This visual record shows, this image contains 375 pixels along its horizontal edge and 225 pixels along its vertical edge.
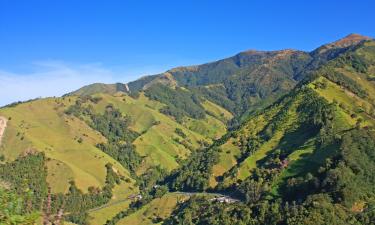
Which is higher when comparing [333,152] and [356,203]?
[333,152]

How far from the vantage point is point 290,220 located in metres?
146

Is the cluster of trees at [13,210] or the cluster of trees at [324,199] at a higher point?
the cluster of trees at [13,210]

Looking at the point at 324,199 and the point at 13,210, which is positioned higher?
the point at 13,210

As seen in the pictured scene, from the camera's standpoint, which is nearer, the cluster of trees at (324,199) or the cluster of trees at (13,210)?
the cluster of trees at (13,210)

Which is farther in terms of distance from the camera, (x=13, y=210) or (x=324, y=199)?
(x=324, y=199)

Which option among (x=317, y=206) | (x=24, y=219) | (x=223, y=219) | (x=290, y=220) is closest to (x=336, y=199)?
(x=317, y=206)

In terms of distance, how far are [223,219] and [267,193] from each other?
26.8m

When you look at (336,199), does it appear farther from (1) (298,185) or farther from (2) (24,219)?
(2) (24,219)

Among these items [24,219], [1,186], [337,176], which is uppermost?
[1,186]

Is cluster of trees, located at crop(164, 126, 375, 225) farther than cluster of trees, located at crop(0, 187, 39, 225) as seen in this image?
Yes

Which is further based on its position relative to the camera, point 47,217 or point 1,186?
point 1,186

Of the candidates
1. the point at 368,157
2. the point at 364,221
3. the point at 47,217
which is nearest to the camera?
the point at 47,217

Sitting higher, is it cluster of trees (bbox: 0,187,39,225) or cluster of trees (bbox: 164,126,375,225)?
cluster of trees (bbox: 0,187,39,225)

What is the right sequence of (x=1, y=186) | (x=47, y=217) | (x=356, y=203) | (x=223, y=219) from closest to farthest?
1. (x=47, y=217)
2. (x=1, y=186)
3. (x=356, y=203)
4. (x=223, y=219)
